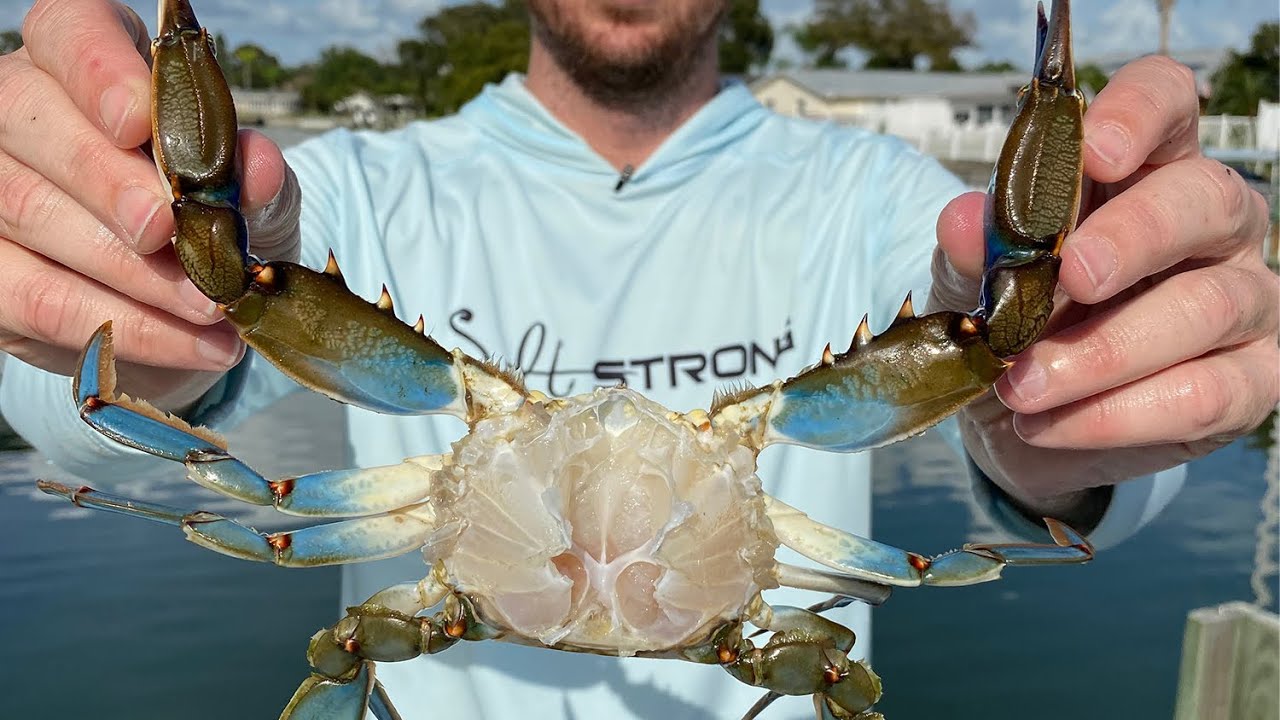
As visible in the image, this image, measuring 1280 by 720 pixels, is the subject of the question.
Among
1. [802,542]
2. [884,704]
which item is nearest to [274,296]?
[802,542]

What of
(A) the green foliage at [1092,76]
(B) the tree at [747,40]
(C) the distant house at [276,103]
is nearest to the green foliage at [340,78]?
(C) the distant house at [276,103]

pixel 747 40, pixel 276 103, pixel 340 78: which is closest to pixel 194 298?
pixel 276 103

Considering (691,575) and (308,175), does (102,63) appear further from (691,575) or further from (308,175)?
(308,175)

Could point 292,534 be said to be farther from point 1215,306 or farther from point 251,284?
point 1215,306

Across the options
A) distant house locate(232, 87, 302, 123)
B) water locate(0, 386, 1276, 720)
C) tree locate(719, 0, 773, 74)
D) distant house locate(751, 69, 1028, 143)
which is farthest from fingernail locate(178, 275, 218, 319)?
tree locate(719, 0, 773, 74)

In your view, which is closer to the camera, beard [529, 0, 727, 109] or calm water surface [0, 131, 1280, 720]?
beard [529, 0, 727, 109]

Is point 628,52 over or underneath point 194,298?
over

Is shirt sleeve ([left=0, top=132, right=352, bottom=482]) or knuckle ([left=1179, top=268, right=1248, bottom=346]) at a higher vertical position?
knuckle ([left=1179, top=268, right=1248, bottom=346])

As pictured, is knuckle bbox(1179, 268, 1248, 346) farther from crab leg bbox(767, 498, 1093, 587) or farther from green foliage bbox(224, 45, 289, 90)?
green foliage bbox(224, 45, 289, 90)
